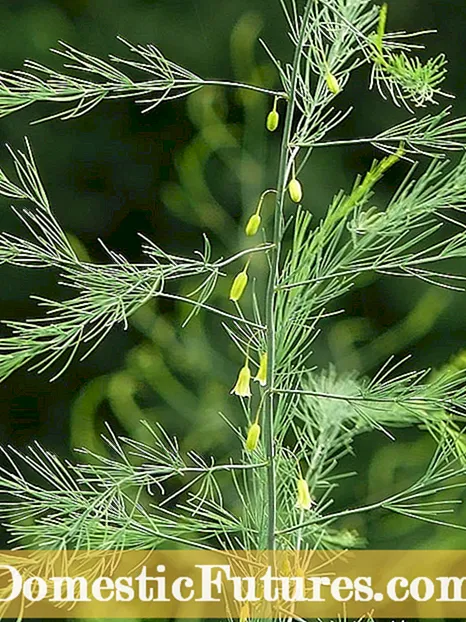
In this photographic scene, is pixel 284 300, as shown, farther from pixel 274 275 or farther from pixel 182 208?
pixel 182 208

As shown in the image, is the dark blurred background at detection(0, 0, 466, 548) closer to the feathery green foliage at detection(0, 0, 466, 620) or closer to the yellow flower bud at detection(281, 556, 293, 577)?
the feathery green foliage at detection(0, 0, 466, 620)

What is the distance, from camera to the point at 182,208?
2.41 ft

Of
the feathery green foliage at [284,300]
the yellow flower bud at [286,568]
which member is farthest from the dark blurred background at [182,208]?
the yellow flower bud at [286,568]

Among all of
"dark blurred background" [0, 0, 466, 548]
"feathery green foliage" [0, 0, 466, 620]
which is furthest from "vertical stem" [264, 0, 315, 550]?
"dark blurred background" [0, 0, 466, 548]

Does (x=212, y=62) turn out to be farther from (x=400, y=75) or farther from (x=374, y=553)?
(x=374, y=553)

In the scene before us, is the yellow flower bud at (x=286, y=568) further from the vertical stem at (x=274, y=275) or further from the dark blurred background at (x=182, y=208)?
the dark blurred background at (x=182, y=208)

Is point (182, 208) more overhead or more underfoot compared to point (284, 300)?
more overhead

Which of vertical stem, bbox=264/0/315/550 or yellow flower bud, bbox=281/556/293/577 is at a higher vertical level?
vertical stem, bbox=264/0/315/550

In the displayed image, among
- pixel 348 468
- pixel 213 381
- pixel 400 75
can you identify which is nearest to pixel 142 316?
pixel 213 381

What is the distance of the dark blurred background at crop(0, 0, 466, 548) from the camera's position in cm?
71

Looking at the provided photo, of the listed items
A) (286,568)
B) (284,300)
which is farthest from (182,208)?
(286,568)

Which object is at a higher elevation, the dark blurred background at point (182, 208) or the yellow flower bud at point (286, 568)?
the dark blurred background at point (182, 208)

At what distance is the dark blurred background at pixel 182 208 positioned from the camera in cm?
71

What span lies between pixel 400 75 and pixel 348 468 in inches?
15.8
